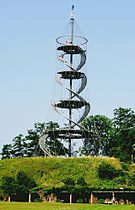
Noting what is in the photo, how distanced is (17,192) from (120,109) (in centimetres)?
2719

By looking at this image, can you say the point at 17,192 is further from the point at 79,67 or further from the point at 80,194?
the point at 79,67

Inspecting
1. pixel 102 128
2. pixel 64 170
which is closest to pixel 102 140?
pixel 102 128

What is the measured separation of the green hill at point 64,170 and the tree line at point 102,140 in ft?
18.4

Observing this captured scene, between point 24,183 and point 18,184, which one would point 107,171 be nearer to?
point 24,183

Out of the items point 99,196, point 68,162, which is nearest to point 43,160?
point 68,162

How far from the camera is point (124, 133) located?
65.2m

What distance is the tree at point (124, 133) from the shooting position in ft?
204

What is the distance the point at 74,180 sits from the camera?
162 feet

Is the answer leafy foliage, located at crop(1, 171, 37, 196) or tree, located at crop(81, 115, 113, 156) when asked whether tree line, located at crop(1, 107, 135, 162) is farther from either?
leafy foliage, located at crop(1, 171, 37, 196)

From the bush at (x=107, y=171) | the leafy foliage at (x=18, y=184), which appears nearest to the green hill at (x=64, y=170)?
the bush at (x=107, y=171)

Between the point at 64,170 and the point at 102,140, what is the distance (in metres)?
22.7

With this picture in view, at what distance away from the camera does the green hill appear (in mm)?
49000

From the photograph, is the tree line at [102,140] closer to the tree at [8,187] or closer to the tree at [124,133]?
the tree at [124,133]

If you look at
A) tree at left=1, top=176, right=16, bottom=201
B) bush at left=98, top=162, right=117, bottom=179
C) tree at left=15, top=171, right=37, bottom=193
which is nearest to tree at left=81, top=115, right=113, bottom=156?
bush at left=98, top=162, right=117, bottom=179
